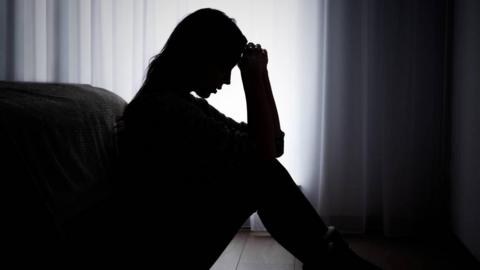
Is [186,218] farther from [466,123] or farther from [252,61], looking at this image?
[466,123]

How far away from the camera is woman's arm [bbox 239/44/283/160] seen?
1190 mm

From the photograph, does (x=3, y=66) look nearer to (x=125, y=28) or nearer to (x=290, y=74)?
(x=125, y=28)

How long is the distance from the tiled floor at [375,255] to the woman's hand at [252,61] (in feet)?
2.90

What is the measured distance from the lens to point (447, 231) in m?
2.38

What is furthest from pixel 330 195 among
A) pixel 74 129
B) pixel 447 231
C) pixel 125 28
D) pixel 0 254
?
pixel 0 254

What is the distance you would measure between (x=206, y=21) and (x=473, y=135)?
1342mm

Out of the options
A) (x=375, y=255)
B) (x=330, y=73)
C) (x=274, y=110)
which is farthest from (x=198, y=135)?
(x=330, y=73)

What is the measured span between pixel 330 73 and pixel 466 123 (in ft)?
2.19

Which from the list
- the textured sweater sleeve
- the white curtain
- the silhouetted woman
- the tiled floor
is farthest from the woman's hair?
the white curtain

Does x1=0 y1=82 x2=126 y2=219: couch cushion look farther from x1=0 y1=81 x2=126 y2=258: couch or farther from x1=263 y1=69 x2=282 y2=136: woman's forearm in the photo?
x1=263 y1=69 x2=282 y2=136: woman's forearm

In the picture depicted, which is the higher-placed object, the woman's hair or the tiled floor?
the woman's hair

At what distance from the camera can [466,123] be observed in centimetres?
210

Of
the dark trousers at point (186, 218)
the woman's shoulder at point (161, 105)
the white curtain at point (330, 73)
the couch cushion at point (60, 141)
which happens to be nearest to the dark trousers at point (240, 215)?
the dark trousers at point (186, 218)

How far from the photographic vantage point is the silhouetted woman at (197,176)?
1082 mm
